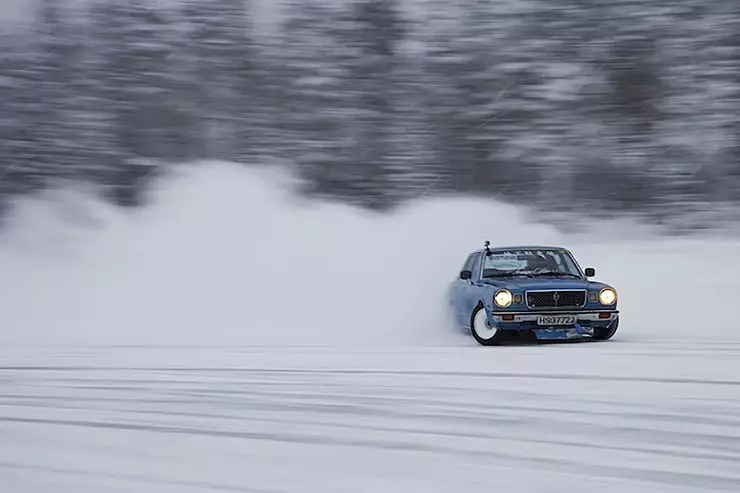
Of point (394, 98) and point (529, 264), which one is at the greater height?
point (394, 98)

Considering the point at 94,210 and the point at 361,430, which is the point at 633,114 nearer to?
the point at 94,210

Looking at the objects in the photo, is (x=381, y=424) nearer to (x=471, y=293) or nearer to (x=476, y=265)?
(x=471, y=293)

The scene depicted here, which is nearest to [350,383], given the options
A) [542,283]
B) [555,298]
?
[555,298]

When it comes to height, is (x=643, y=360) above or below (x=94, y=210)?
below

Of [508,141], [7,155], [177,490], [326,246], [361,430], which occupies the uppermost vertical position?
[7,155]

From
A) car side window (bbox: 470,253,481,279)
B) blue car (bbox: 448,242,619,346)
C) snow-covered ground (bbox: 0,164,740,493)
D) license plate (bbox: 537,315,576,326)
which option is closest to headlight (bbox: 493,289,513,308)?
blue car (bbox: 448,242,619,346)

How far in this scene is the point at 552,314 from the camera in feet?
36.1

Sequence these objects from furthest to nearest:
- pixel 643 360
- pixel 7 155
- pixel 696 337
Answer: pixel 7 155 < pixel 696 337 < pixel 643 360

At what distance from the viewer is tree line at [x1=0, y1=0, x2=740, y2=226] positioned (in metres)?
26.9

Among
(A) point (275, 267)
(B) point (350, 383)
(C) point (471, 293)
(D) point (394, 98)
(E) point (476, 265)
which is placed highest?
(D) point (394, 98)

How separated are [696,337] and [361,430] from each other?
22.5 ft

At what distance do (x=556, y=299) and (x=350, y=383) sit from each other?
395 cm

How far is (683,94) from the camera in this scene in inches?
1099

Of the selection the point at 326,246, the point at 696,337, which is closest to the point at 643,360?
the point at 696,337
